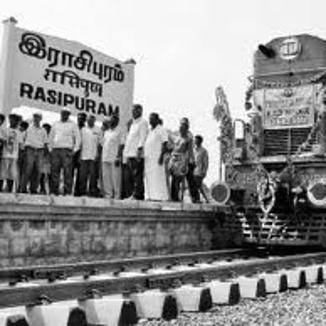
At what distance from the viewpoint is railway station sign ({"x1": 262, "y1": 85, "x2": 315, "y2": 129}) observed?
36.4 feet

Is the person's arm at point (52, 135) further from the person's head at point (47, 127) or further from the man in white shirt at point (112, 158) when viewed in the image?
the man in white shirt at point (112, 158)

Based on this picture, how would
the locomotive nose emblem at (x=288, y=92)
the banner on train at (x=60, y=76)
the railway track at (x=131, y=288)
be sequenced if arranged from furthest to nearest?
1. the locomotive nose emblem at (x=288, y=92)
2. the banner on train at (x=60, y=76)
3. the railway track at (x=131, y=288)

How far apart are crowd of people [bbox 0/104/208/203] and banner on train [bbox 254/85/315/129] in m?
1.54

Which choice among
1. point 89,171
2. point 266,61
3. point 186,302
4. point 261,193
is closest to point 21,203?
point 89,171

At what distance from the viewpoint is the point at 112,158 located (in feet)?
34.5

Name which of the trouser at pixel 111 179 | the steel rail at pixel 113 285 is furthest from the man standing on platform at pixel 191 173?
the steel rail at pixel 113 285

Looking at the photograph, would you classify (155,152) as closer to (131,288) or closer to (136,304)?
(131,288)

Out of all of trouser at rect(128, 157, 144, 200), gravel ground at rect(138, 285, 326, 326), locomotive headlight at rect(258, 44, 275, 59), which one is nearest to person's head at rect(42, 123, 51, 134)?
trouser at rect(128, 157, 144, 200)

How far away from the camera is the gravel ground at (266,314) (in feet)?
15.6

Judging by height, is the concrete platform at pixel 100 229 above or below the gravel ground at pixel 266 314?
above

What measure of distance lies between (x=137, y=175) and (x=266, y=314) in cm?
571

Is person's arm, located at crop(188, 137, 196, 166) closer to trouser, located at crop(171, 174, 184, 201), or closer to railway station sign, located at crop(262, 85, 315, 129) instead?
trouser, located at crop(171, 174, 184, 201)

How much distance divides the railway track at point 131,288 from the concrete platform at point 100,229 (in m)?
1.23

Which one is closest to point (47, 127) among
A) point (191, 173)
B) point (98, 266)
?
point (191, 173)
